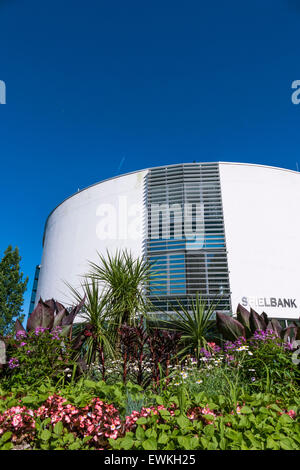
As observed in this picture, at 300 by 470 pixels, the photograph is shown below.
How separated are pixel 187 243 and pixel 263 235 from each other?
9.18ft

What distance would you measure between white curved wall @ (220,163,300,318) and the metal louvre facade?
13.9 inches

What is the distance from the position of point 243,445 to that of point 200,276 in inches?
296

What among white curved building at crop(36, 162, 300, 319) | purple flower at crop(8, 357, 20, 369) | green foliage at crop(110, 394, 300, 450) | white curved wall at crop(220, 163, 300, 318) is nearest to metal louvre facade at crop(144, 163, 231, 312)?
white curved building at crop(36, 162, 300, 319)

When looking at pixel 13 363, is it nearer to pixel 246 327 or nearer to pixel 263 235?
pixel 246 327

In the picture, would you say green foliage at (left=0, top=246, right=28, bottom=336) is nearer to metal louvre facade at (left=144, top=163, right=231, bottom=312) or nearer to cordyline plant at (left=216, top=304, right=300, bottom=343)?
metal louvre facade at (left=144, top=163, right=231, bottom=312)

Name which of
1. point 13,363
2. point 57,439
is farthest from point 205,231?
point 57,439

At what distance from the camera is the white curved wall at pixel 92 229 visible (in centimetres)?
1048

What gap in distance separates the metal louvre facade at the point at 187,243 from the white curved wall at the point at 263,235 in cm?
35

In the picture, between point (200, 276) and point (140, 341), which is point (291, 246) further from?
point (140, 341)

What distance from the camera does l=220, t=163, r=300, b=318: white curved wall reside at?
8859 mm

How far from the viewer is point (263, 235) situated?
962cm

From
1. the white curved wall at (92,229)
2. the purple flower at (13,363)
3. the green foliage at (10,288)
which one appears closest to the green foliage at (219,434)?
the purple flower at (13,363)

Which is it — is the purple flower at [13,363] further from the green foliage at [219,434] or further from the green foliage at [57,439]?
the green foliage at [219,434]

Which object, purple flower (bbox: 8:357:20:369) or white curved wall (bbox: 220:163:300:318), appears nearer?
purple flower (bbox: 8:357:20:369)
